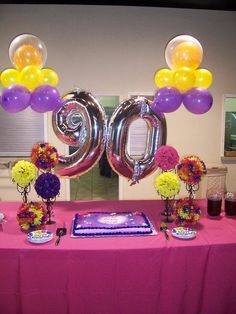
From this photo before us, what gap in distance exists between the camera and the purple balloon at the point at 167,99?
224 centimetres

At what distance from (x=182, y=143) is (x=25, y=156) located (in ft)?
7.71

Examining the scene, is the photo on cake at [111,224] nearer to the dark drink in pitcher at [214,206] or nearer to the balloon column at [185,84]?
the dark drink in pitcher at [214,206]

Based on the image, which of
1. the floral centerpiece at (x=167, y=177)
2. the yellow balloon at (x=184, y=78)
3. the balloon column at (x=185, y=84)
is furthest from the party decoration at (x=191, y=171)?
the yellow balloon at (x=184, y=78)

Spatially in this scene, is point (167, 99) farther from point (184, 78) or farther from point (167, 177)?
point (167, 177)

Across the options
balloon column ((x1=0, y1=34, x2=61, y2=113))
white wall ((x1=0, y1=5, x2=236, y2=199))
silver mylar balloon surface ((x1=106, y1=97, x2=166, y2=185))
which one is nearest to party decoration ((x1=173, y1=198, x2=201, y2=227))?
silver mylar balloon surface ((x1=106, y1=97, x2=166, y2=185))

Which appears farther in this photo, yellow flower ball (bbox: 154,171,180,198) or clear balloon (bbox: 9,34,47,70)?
clear balloon (bbox: 9,34,47,70)

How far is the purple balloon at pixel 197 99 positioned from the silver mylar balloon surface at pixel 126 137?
0.24m

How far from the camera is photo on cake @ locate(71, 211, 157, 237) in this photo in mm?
1862

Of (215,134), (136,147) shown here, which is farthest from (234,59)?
(136,147)

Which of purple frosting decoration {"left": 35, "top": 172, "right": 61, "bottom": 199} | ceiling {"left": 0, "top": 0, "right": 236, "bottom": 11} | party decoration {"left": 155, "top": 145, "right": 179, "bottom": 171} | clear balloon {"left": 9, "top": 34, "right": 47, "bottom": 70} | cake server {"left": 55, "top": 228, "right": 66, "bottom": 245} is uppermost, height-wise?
ceiling {"left": 0, "top": 0, "right": 236, "bottom": 11}

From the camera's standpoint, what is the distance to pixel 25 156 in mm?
4465

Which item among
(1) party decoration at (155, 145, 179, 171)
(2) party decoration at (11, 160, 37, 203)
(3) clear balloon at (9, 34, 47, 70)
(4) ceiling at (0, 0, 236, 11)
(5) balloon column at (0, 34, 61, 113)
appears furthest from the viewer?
(4) ceiling at (0, 0, 236, 11)

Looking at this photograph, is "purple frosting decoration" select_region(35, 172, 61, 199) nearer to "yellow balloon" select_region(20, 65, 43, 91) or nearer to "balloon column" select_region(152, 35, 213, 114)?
"yellow balloon" select_region(20, 65, 43, 91)

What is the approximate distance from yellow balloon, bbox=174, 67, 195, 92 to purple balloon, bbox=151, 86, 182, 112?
0.05 metres
